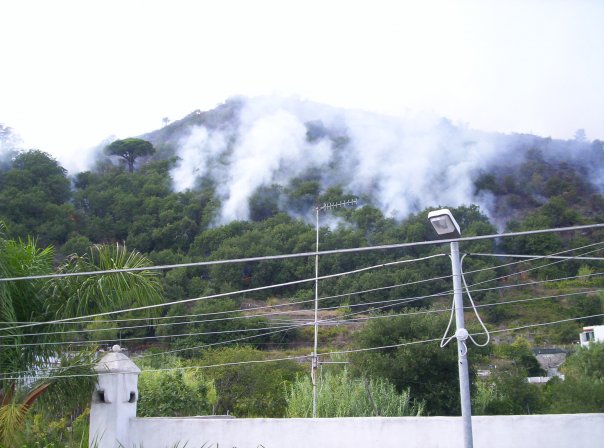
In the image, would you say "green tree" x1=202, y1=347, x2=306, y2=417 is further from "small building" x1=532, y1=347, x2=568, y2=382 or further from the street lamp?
"small building" x1=532, y1=347, x2=568, y2=382

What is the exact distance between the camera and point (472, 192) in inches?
4537

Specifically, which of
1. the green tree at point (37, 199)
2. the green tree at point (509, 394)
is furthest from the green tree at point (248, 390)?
the green tree at point (37, 199)

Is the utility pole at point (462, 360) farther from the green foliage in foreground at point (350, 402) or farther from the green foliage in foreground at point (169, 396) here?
the green foliage in foreground at point (169, 396)

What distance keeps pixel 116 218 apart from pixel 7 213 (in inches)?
710

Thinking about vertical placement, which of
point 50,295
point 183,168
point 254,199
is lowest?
point 50,295

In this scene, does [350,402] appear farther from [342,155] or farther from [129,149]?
[342,155]

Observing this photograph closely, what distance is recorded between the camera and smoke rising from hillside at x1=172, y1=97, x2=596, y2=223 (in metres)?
111

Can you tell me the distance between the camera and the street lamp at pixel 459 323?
19.0 feet

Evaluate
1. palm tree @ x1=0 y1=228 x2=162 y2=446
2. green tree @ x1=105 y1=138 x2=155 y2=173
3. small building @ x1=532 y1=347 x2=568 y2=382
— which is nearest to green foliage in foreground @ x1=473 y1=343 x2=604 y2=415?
small building @ x1=532 y1=347 x2=568 y2=382

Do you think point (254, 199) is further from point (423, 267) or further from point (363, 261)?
point (423, 267)

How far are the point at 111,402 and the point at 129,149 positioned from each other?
114 meters

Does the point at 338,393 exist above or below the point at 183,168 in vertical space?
below

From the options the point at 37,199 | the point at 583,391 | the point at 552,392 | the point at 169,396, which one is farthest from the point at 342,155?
the point at 169,396

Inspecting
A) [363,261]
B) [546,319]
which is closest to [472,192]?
[363,261]
